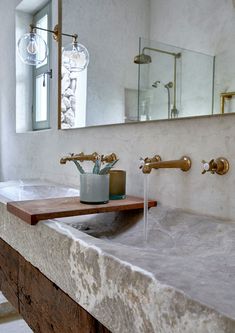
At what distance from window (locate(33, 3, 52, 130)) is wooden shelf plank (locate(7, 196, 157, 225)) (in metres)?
1.10

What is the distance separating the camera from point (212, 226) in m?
0.86

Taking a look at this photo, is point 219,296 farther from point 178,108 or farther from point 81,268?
point 178,108

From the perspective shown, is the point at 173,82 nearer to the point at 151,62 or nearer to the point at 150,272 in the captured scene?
the point at 151,62

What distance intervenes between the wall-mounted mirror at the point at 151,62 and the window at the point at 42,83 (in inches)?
12.3

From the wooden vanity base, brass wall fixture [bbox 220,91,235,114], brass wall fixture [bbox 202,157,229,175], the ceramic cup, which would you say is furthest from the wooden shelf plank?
brass wall fixture [bbox 220,91,235,114]

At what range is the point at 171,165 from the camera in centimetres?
98

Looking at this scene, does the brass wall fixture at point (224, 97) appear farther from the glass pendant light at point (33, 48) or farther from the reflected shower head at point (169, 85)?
the glass pendant light at point (33, 48)

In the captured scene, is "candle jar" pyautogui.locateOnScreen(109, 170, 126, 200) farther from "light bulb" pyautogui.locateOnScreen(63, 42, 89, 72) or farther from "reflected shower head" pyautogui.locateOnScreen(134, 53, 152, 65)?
"light bulb" pyautogui.locateOnScreen(63, 42, 89, 72)

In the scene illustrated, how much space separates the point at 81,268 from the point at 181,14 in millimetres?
883

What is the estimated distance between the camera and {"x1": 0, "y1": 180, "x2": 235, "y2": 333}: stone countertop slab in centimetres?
41

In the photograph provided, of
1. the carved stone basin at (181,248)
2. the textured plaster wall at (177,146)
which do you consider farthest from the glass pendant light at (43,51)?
the carved stone basin at (181,248)

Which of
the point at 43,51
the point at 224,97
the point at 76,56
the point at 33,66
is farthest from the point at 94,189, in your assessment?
the point at 33,66

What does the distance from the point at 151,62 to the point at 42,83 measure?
1.17 m

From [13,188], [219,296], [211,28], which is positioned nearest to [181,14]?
[211,28]
